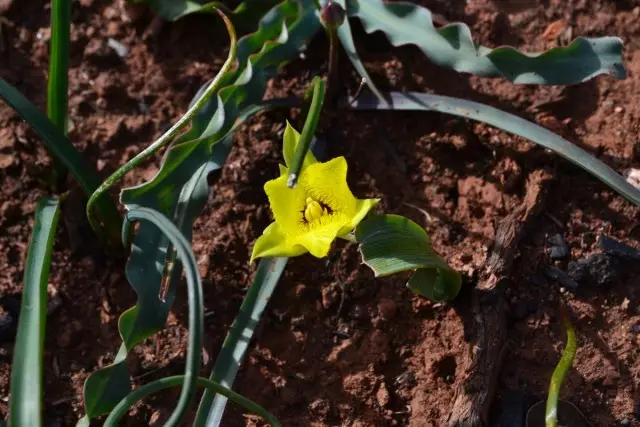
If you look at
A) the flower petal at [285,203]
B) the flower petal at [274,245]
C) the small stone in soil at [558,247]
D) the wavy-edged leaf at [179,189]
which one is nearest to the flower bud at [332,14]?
the wavy-edged leaf at [179,189]

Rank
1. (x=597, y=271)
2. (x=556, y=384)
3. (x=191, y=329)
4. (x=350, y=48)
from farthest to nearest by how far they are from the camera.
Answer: (x=350, y=48) < (x=597, y=271) < (x=556, y=384) < (x=191, y=329)

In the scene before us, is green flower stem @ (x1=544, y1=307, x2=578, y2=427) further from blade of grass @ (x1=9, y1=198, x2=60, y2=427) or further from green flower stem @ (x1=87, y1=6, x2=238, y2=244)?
blade of grass @ (x1=9, y1=198, x2=60, y2=427)

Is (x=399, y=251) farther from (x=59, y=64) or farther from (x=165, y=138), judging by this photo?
(x=59, y=64)

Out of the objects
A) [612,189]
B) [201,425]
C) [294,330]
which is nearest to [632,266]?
[612,189]

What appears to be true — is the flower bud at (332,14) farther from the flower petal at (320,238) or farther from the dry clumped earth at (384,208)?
the flower petal at (320,238)

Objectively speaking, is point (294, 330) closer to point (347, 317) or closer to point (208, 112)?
point (347, 317)

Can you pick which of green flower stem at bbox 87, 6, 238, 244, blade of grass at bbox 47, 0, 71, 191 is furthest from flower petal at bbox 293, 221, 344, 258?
blade of grass at bbox 47, 0, 71, 191

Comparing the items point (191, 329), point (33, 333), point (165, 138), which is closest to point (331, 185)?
point (165, 138)
